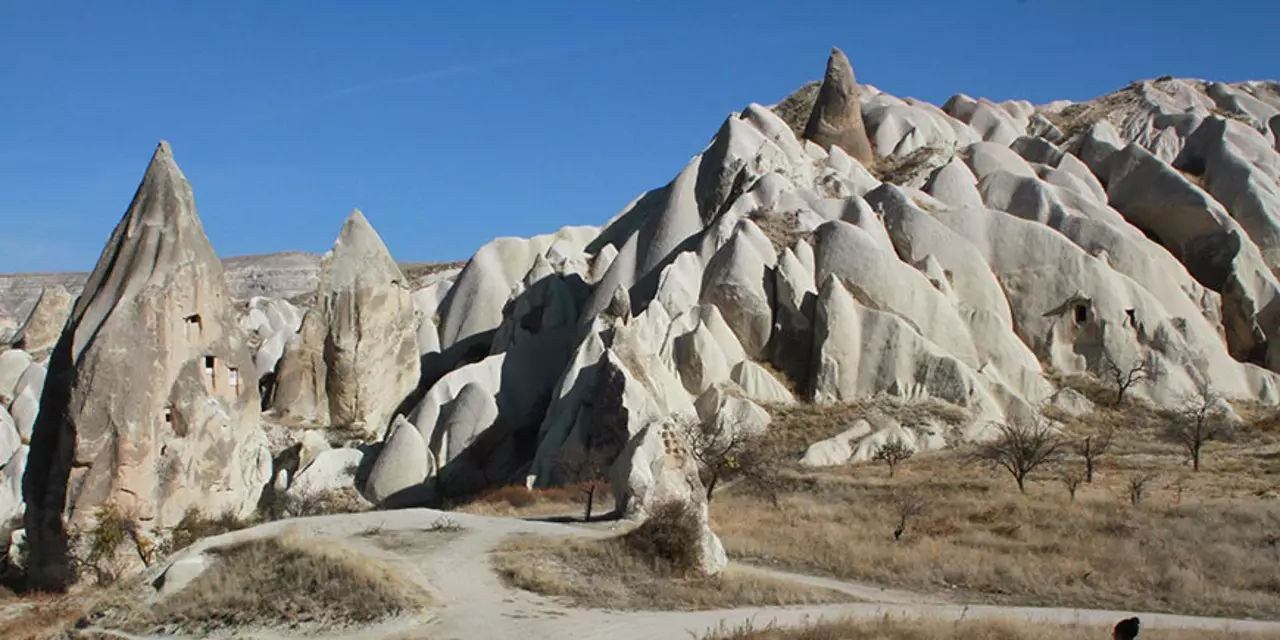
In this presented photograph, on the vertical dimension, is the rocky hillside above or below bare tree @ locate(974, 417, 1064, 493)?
above

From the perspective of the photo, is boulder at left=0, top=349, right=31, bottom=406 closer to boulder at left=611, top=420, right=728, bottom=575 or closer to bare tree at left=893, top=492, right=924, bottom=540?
boulder at left=611, top=420, right=728, bottom=575

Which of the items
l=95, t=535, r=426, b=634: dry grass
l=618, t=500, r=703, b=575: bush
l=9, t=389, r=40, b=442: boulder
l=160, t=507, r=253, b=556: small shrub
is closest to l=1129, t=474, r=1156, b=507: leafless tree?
l=618, t=500, r=703, b=575: bush

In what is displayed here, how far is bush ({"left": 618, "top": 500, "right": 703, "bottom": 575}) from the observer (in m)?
14.1

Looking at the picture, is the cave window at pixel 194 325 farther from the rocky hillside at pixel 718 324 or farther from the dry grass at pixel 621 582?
the dry grass at pixel 621 582

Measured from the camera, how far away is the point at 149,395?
20.0 meters

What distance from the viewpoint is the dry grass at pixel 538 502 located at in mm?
20094

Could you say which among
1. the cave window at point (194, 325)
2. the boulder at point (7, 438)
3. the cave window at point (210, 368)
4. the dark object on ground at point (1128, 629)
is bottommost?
the dark object on ground at point (1128, 629)

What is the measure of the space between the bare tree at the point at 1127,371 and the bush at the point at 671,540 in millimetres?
18253

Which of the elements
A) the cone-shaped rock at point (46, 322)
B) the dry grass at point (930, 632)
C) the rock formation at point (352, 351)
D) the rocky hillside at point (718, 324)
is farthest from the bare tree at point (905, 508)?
the cone-shaped rock at point (46, 322)

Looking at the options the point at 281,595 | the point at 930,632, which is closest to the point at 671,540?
the point at 930,632

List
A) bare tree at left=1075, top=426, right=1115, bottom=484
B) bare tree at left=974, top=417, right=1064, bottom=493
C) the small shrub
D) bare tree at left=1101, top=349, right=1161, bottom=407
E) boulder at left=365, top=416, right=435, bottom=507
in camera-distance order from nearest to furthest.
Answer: the small shrub
bare tree at left=974, top=417, right=1064, bottom=493
bare tree at left=1075, top=426, right=1115, bottom=484
boulder at left=365, top=416, right=435, bottom=507
bare tree at left=1101, top=349, right=1161, bottom=407

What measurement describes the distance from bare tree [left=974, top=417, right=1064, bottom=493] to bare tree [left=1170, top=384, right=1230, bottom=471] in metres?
2.40

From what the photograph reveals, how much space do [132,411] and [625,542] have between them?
31.0 ft

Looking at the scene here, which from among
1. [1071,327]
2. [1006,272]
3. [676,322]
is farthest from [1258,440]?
[676,322]
